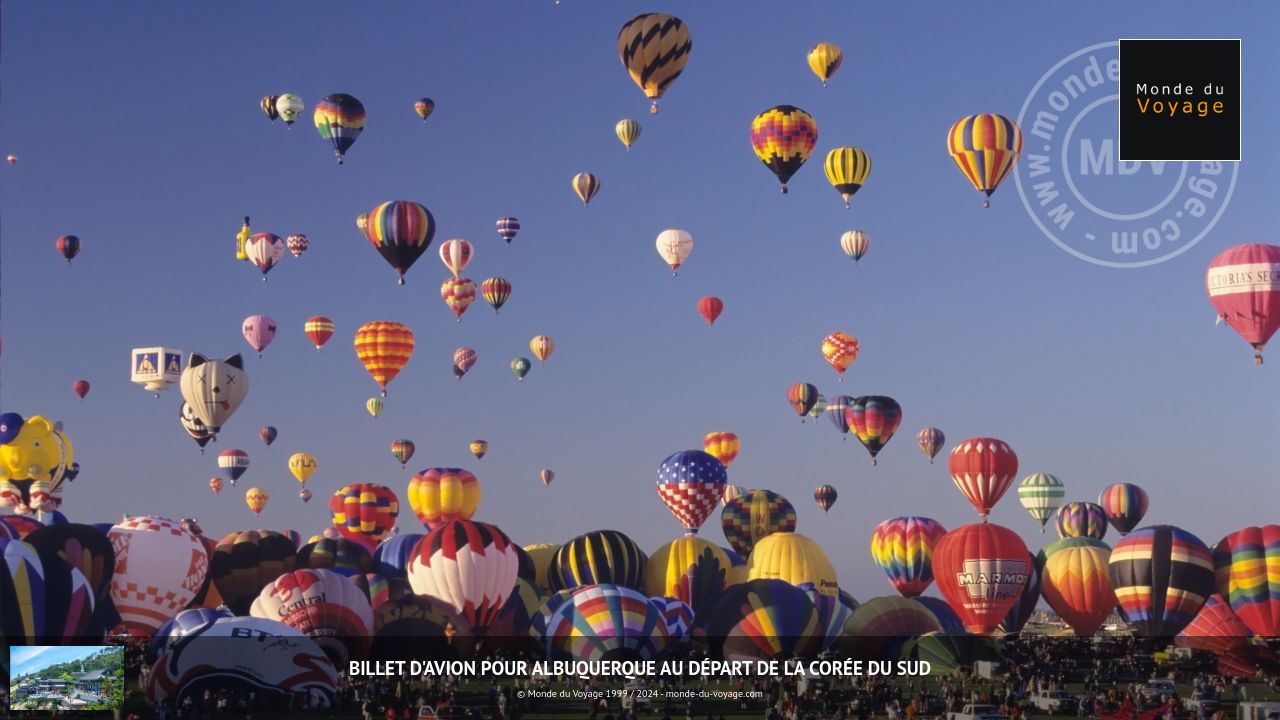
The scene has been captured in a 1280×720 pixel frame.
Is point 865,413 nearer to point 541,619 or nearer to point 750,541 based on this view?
point 750,541

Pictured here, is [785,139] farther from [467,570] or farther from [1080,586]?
[467,570]

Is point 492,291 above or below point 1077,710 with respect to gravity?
above

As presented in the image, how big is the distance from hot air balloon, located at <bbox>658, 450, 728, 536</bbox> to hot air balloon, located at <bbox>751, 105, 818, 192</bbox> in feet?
30.7

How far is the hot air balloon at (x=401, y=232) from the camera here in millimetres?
53031

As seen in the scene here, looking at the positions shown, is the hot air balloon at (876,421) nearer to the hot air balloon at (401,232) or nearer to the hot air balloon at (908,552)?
the hot air balloon at (908,552)

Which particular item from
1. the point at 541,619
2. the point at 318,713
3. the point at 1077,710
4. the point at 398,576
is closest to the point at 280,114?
the point at 398,576

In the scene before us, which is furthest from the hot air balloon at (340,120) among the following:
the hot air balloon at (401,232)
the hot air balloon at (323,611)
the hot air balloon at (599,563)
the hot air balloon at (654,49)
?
the hot air balloon at (323,611)

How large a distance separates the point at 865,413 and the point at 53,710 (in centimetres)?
3671

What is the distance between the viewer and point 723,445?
6875 cm

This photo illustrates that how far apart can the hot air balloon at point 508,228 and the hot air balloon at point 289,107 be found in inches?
341

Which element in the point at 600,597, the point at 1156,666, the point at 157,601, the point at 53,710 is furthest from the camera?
Result: the point at 1156,666

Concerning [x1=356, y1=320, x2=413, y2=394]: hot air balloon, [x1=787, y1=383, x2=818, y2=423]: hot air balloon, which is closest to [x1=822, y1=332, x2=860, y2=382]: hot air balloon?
[x1=787, y1=383, x2=818, y2=423]: hot air balloon

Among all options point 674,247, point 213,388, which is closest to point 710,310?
point 674,247

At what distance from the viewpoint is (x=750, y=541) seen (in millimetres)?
56844
